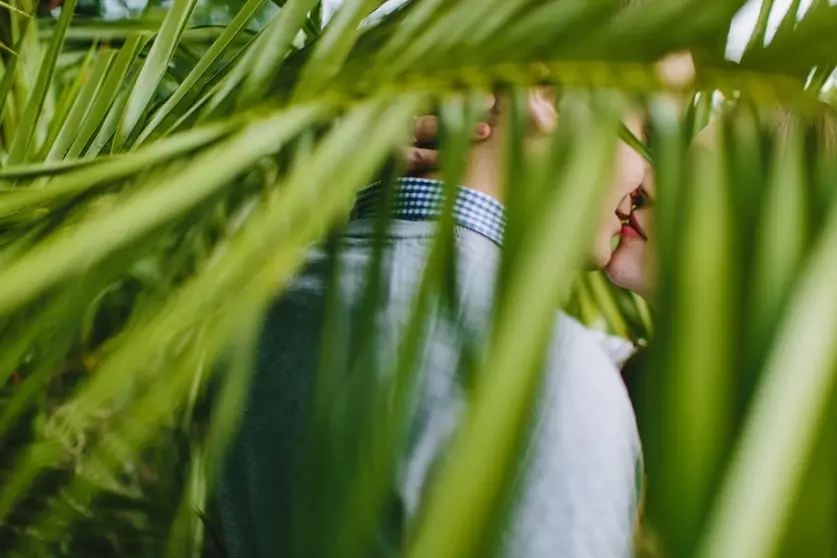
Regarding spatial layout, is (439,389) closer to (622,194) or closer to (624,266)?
(622,194)

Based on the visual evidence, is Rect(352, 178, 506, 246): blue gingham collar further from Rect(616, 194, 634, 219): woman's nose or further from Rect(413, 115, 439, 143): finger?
Rect(616, 194, 634, 219): woman's nose

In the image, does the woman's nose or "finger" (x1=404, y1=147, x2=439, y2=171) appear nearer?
"finger" (x1=404, y1=147, x2=439, y2=171)

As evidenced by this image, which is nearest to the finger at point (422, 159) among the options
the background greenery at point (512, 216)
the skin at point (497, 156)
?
the skin at point (497, 156)

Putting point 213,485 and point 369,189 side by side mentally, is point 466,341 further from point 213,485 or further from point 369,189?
point 213,485

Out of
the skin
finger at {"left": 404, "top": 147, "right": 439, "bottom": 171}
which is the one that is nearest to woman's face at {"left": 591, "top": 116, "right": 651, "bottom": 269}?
the skin

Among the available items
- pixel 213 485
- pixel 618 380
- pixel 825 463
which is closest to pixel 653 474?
pixel 825 463

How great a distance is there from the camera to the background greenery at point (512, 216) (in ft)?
0.51

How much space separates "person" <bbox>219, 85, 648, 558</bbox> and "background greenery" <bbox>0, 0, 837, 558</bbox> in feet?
0.10

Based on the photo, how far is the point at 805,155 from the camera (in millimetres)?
217

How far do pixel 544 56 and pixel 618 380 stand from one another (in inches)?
10.3

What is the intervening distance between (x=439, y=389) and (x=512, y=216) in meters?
0.20

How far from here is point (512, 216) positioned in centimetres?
23

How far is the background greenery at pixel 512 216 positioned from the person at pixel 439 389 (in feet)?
0.10

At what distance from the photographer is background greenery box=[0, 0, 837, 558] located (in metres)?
0.16
